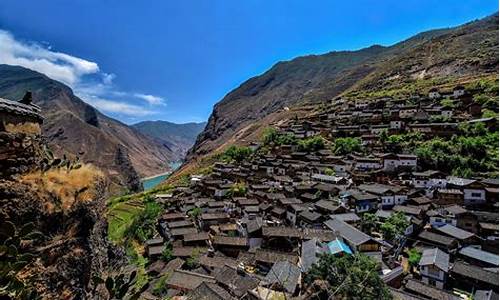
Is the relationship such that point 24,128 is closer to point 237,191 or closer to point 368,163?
point 237,191

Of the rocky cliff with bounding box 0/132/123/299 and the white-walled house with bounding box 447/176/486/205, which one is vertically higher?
the rocky cliff with bounding box 0/132/123/299

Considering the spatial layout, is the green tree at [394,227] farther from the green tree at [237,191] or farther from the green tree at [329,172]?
the green tree at [237,191]

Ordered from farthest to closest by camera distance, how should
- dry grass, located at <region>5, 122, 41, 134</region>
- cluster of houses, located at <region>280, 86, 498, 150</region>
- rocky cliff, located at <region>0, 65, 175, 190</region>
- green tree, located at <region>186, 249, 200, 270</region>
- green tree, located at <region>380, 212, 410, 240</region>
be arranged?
1. rocky cliff, located at <region>0, 65, 175, 190</region>
2. cluster of houses, located at <region>280, 86, 498, 150</region>
3. green tree, located at <region>380, 212, 410, 240</region>
4. green tree, located at <region>186, 249, 200, 270</region>
5. dry grass, located at <region>5, 122, 41, 134</region>

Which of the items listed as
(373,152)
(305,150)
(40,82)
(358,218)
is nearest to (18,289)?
(358,218)

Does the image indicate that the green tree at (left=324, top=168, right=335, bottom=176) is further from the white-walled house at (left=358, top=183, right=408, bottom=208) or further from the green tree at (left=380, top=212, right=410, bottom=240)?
the green tree at (left=380, top=212, right=410, bottom=240)

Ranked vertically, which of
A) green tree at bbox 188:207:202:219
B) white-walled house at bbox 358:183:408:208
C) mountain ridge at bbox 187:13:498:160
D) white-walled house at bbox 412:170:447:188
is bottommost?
green tree at bbox 188:207:202:219

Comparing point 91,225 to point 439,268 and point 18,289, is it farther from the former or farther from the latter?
point 439,268

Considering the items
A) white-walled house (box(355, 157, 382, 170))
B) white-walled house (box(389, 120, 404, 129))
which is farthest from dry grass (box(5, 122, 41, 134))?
white-walled house (box(389, 120, 404, 129))

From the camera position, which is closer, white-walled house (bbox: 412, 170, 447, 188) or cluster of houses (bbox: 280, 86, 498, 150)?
white-walled house (bbox: 412, 170, 447, 188)
